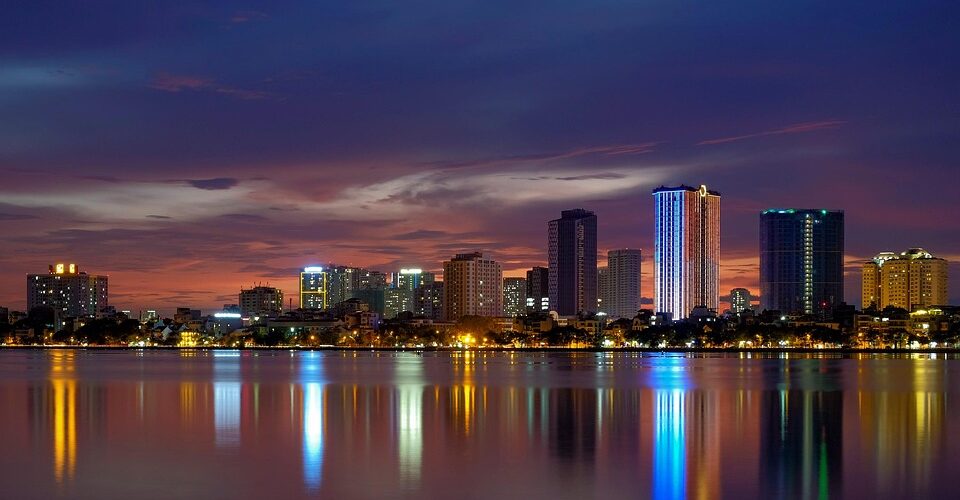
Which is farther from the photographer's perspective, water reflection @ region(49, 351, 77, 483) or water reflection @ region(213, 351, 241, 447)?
water reflection @ region(213, 351, 241, 447)

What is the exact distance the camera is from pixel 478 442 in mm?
35781

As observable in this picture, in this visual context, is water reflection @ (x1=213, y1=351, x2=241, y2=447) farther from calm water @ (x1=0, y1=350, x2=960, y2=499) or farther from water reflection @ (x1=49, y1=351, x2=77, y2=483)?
water reflection @ (x1=49, y1=351, x2=77, y2=483)

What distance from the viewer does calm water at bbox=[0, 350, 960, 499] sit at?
26922 millimetres

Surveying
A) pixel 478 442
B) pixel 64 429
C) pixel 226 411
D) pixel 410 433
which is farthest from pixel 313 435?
pixel 226 411

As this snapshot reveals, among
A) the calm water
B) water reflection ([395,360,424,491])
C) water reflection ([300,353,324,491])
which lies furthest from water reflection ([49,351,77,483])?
water reflection ([395,360,424,491])

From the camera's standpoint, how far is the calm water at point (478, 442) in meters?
26.9

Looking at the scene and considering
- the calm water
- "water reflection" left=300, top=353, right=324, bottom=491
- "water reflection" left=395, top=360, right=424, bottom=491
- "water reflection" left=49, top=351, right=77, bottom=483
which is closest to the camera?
the calm water

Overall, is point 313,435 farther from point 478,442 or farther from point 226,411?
point 226,411

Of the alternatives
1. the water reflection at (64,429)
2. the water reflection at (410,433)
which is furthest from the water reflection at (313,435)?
the water reflection at (64,429)

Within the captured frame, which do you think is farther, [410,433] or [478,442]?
[410,433]

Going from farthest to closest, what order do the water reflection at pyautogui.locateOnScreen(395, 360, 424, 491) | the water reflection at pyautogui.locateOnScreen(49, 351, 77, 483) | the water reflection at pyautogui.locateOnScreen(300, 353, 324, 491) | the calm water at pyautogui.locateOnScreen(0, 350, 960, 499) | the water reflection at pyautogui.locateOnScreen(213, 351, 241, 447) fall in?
the water reflection at pyautogui.locateOnScreen(213, 351, 241, 447)
the water reflection at pyautogui.locateOnScreen(49, 351, 77, 483)
the water reflection at pyautogui.locateOnScreen(395, 360, 424, 491)
the water reflection at pyautogui.locateOnScreen(300, 353, 324, 491)
the calm water at pyautogui.locateOnScreen(0, 350, 960, 499)

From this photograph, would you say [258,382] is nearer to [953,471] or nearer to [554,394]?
[554,394]

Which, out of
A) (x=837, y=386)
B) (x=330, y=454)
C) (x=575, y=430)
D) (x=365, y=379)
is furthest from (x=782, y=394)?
(x=330, y=454)

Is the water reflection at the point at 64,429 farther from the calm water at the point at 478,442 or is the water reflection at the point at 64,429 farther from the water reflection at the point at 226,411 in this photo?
the water reflection at the point at 226,411
